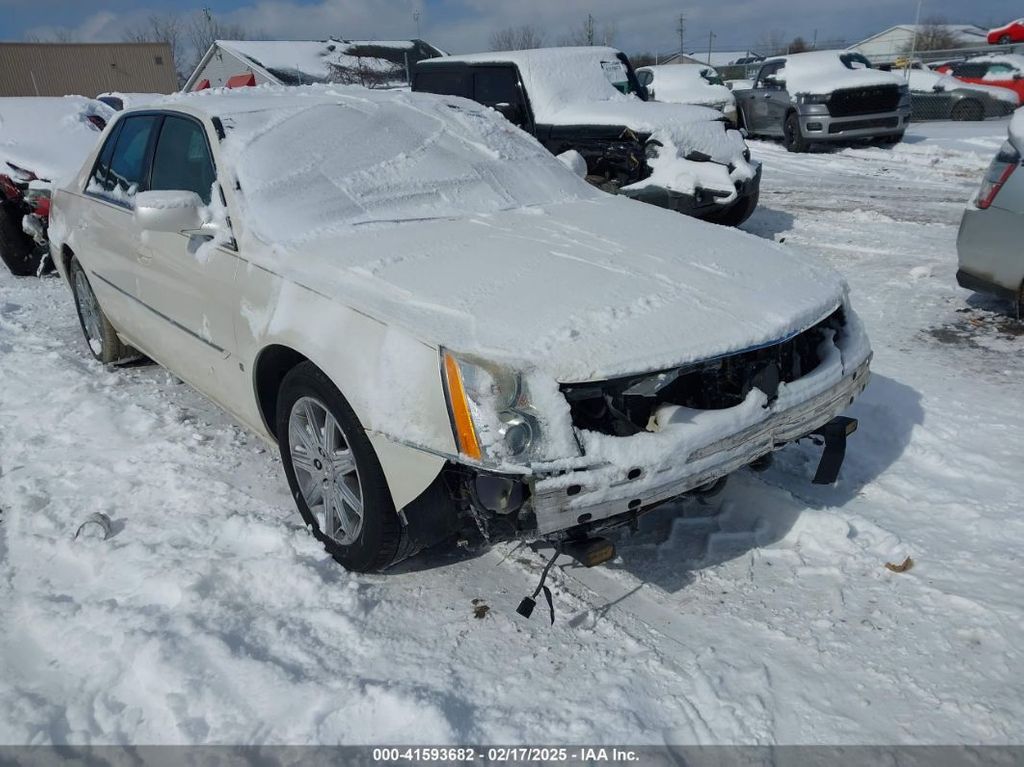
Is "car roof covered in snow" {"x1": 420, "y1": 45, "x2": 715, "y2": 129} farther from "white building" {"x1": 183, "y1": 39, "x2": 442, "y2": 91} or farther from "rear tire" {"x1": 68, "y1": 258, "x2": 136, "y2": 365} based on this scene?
"white building" {"x1": 183, "y1": 39, "x2": 442, "y2": 91}

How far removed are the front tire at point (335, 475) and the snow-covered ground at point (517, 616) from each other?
0.47ft

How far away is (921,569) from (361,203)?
2.70 metres

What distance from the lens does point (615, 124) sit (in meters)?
7.60

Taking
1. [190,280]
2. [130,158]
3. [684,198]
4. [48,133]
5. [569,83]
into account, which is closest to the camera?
[190,280]

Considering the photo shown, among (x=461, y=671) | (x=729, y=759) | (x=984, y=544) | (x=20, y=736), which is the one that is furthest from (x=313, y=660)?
(x=984, y=544)

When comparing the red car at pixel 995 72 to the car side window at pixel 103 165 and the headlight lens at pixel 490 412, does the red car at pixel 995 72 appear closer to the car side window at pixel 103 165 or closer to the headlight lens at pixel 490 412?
the car side window at pixel 103 165

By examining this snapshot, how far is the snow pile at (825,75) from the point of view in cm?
1258

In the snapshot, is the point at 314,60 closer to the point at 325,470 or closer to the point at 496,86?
the point at 496,86

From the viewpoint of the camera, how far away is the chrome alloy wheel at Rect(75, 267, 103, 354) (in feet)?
15.8

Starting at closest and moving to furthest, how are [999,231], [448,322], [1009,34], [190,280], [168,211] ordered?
[448,322] < [168,211] < [190,280] < [999,231] < [1009,34]

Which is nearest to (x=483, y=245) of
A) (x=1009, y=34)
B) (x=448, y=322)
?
(x=448, y=322)

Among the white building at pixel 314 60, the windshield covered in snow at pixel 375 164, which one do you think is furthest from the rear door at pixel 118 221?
the white building at pixel 314 60

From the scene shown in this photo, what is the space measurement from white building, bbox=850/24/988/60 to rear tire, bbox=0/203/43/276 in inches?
1918

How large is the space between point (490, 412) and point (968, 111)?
62.2 ft
